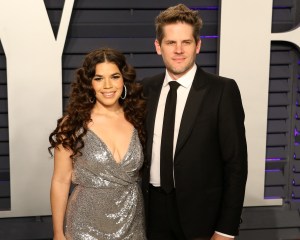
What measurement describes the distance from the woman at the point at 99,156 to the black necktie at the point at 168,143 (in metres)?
0.14

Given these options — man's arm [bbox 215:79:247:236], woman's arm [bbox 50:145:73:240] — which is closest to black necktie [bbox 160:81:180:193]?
man's arm [bbox 215:79:247:236]

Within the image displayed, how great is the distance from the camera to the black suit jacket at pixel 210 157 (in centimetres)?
223

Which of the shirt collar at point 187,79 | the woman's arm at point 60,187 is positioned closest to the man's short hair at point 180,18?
the shirt collar at point 187,79

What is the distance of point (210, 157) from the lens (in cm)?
228

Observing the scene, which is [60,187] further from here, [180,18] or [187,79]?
[180,18]

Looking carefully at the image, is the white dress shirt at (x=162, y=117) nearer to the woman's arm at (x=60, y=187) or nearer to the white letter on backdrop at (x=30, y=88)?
the woman's arm at (x=60, y=187)

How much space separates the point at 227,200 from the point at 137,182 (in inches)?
18.0

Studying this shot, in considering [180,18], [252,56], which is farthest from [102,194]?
[252,56]

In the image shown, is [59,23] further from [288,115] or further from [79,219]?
[288,115]

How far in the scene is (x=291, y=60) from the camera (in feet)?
12.2

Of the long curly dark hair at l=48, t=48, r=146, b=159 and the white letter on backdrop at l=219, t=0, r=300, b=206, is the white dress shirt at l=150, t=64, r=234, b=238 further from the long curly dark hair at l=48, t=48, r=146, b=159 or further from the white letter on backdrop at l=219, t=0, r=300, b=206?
the white letter on backdrop at l=219, t=0, r=300, b=206

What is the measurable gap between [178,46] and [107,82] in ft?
1.21

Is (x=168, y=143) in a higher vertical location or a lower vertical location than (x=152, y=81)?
lower

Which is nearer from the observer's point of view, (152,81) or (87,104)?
(87,104)
